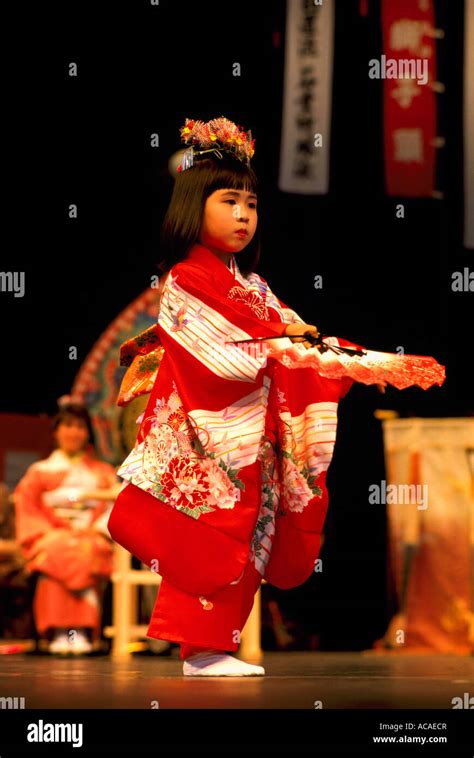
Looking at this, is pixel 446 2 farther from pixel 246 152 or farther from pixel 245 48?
pixel 246 152

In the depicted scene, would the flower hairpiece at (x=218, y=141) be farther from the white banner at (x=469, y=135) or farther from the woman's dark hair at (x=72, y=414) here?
the white banner at (x=469, y=135)

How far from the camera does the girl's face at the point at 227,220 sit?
3.54 metres

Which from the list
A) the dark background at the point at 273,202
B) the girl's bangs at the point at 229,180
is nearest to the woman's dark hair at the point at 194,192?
the girl's bangs at the point at 229,180

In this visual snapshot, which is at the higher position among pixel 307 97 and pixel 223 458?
pixel 307 97

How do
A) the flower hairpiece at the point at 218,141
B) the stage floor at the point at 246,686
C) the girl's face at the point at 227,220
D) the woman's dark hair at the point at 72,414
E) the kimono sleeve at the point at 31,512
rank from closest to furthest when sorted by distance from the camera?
the stage floor at the point at 246,686, the girl's face at the point at 227,220, the flower hairpiece at the point at 218,141, the kimono sleeve at the point at 31,512, the woman's dark hair at the point at 72,414

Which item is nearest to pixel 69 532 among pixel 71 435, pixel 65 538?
pixel 65 538

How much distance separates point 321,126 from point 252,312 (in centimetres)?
356

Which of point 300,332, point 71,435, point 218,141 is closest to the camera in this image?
point 300,332

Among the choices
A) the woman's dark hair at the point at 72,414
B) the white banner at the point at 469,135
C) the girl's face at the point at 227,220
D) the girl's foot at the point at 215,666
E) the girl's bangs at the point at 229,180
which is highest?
the white banner at the point at 469,135

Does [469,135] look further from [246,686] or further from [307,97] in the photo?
[246,686]

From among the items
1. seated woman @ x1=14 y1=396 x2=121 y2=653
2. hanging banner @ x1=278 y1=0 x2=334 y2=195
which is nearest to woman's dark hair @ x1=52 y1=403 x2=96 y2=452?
seated woman @ x1=14 y1=396 x2=121 y2=653

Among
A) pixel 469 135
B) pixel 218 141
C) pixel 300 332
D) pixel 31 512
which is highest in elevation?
pixel 469 135

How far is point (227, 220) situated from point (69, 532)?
8.58ft

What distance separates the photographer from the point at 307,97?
6.84 m
